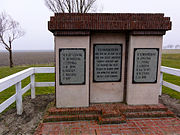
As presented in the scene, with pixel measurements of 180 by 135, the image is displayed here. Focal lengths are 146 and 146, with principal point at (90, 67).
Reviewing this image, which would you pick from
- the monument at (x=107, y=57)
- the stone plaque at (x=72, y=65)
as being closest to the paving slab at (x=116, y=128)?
the monument at (x=107, y=57)

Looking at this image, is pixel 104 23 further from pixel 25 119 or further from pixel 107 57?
pixel 25 119

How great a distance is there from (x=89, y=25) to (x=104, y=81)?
192cm

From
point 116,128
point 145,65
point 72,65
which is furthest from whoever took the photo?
point 145,65

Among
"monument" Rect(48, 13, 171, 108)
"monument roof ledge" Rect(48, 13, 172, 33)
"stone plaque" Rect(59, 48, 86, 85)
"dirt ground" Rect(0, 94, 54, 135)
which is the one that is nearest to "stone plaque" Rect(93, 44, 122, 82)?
"monument" Rect(48, 13, 171, 108)

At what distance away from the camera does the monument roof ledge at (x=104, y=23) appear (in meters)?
4.40

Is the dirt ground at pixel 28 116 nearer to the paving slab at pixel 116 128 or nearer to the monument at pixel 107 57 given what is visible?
the paving slab at pixel 116 128

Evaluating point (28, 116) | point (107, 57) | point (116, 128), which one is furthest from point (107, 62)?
point (28, 116)

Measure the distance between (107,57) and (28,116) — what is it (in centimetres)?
324

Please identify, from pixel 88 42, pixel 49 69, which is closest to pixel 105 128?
pixel 88 42

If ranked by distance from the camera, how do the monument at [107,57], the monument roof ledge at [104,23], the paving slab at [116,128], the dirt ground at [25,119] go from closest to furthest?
the paving slab at [116,128]
the dirt ground at [25,119]
the monument roof ledge at [104,23]
the monument at [107,57]

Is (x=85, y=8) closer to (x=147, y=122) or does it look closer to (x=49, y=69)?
(x=49, y=69)

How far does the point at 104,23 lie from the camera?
177 inches

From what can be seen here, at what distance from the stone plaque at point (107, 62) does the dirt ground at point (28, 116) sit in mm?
2298

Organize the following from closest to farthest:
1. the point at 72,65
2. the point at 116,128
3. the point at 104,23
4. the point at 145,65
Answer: the point at 116,128
the point at 104,23
the point at 72,65
the point at 145,65
